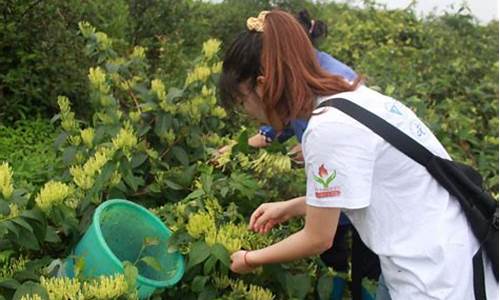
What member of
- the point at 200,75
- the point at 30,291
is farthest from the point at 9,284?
the point at 200,75

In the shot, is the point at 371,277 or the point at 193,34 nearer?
the point at 371,277

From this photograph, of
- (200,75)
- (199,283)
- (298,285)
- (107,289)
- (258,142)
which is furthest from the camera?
(200,75)

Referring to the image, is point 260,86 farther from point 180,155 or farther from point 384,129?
point 180,155

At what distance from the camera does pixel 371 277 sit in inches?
75.1

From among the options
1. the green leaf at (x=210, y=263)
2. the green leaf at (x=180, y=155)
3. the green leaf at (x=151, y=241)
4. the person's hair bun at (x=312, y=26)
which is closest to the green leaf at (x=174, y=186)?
the green leaf at (x=180, y=155)

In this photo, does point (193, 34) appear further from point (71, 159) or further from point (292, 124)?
point (292, 124)

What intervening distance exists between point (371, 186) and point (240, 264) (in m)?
0.38

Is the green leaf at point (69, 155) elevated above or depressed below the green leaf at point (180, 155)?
above

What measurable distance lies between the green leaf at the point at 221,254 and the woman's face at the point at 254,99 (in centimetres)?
31

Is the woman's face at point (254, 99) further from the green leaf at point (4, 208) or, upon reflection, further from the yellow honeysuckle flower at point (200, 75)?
the yellow honeysuckle flower at point (200, 75)

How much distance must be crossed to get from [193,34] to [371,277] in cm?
285

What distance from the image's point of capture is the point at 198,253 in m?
1.72

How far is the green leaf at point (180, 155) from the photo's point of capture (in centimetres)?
244

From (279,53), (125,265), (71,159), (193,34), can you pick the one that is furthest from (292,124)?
(193,34)
